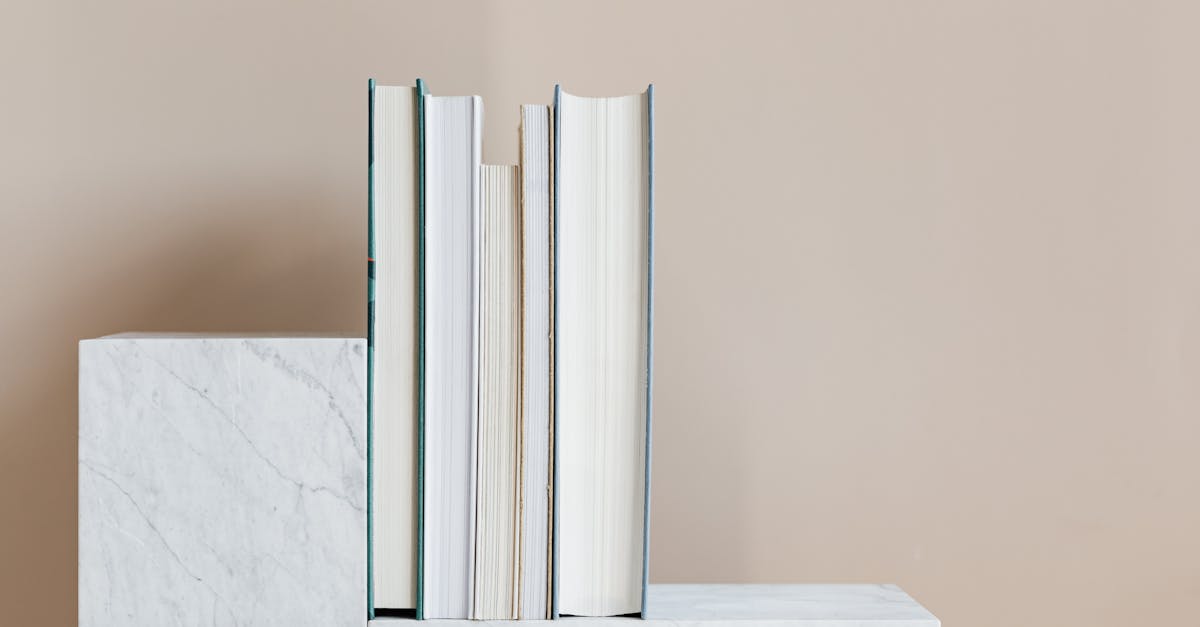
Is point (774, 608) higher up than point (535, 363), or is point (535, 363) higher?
point (535, 363)

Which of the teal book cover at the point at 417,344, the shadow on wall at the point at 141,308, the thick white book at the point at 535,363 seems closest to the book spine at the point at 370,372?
the teal book cover at the point at 417,344

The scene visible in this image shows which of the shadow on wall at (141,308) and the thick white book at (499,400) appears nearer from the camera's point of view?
the thick white book at (499,400)

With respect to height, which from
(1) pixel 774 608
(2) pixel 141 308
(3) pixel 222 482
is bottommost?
(1) pixel 774 608

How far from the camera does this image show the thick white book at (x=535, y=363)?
2.24 ft

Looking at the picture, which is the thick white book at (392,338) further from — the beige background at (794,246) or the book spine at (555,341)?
the beige background at (794,246)

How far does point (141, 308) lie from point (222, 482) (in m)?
0.32

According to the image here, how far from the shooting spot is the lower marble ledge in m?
0.71

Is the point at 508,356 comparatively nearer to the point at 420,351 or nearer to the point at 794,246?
the point at 420,351

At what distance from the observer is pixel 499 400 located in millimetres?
694

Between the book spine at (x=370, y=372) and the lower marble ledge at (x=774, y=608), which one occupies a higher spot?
the book spine at (x=370, y=372)

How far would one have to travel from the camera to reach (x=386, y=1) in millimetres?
926

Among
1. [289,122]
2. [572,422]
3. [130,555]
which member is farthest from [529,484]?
[289,122]

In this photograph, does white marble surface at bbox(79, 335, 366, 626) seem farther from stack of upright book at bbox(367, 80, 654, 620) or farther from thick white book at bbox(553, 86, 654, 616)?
thick white book at bbox(553, 86, 654, 616)

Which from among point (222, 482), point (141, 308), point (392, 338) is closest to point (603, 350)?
point (392, 338)
